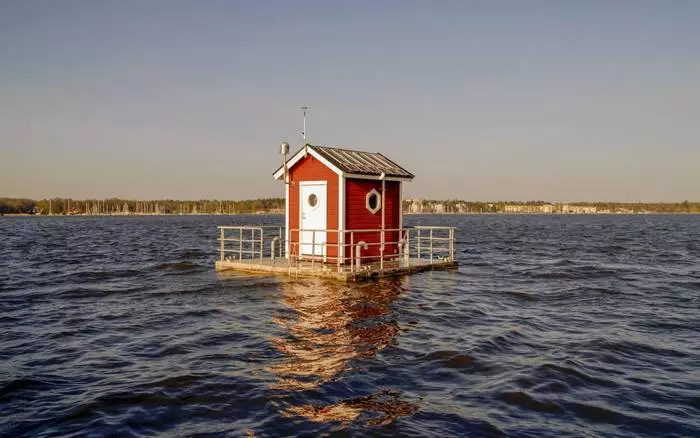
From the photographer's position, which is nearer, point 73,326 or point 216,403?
point 216,403

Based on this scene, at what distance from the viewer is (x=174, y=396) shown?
8.41m

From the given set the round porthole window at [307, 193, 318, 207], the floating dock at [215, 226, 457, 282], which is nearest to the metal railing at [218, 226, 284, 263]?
the floating dock at [215, 226, 457, 282]

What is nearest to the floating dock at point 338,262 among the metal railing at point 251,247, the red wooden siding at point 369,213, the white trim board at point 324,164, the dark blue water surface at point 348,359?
the red wooden siding at point 369,213

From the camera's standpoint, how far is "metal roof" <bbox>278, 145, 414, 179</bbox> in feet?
65.5

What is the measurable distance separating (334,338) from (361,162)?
35.1 ft

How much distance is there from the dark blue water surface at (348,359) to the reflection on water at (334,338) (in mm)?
43

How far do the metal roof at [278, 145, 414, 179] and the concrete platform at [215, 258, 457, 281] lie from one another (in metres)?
3.29

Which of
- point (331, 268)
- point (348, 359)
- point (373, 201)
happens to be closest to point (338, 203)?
point (373, 201)

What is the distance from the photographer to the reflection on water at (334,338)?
795 centimetres

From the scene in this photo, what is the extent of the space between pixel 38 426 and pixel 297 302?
896cm

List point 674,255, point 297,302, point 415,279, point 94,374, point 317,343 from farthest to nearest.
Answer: point 674,255 < point 415,279 < point 297,302 < point 317,343 < point 94,374

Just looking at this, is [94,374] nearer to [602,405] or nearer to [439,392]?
[439,392]

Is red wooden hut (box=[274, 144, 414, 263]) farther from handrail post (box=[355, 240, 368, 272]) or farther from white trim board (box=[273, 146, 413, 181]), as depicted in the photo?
handrail post (box=[355, 240, 368, 272])

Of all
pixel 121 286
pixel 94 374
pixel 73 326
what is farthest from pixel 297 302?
pixel 121 286
